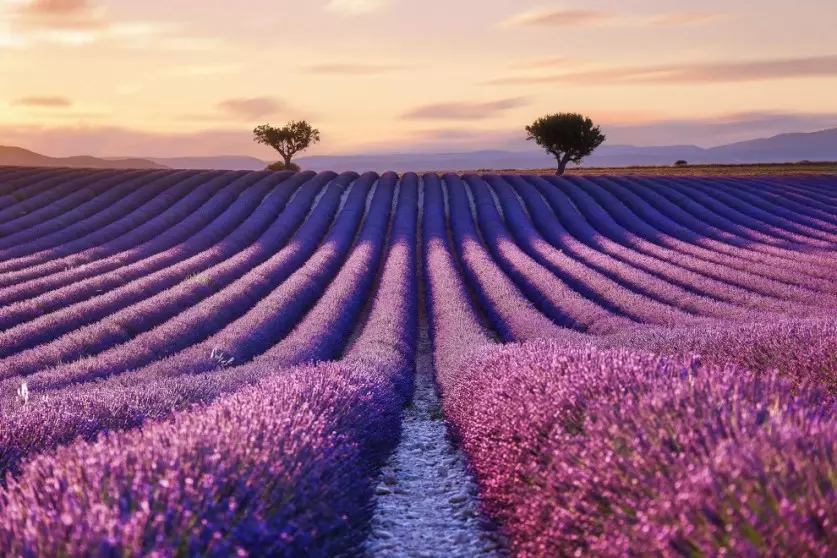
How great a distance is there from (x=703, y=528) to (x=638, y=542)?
0.35m

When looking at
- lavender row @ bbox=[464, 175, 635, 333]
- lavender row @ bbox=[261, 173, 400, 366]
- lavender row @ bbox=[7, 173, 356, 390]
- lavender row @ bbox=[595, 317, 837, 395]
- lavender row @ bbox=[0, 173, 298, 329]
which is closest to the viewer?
lavender row @ bbox=[595, 317, 837, 395]

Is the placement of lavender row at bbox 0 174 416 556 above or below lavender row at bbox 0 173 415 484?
above

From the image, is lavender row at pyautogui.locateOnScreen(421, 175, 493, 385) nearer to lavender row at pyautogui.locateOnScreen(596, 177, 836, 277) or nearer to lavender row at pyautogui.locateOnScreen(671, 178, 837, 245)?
lavender row at pyautogui.locateOnScreen(596, 177, 836, 277)

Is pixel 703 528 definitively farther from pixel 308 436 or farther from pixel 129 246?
pixel 129 246

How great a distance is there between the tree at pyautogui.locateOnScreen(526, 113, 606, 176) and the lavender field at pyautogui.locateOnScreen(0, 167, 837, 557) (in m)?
28.4

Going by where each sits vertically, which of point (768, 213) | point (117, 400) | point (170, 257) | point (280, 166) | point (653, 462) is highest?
point (280, 166)

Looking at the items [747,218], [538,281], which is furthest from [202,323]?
[747,218]

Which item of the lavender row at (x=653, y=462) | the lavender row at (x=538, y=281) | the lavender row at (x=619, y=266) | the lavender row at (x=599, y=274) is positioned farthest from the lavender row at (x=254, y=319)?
the lavender row at (x=619, y=266)

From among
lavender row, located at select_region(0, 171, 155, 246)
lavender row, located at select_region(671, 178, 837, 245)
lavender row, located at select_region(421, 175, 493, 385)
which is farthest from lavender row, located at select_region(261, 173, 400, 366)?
lavender row, located at select_region(671, 178, 837, 245)

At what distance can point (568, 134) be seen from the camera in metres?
49.0

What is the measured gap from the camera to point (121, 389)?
22.5ft

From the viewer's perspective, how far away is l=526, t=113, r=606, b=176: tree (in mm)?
49156

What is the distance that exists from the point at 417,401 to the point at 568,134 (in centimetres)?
4258

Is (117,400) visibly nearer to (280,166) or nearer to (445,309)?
(445,309)
